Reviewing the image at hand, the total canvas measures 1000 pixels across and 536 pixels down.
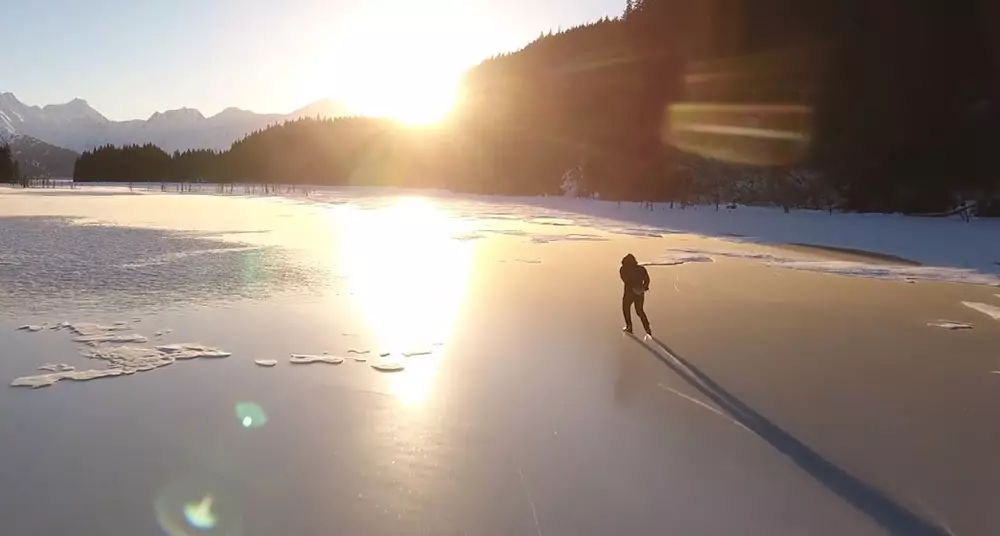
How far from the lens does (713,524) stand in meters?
3.49

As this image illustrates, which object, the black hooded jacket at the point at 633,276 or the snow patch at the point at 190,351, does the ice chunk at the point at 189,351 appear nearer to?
the snow patch at the point at 190,351

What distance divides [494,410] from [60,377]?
3.89 meters

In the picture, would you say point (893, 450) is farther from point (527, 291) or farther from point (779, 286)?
point (779, 286)

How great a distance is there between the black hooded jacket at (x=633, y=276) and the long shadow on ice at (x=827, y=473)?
1962mm

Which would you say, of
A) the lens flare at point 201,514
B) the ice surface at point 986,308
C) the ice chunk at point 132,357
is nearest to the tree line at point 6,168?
the ice chunk at point 132,357

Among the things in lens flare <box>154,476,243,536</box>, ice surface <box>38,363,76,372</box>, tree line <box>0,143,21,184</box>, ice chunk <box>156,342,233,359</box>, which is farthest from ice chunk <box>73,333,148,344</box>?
tree line <box>0,143,21,184</box>

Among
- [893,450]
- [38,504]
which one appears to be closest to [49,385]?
[38,504]

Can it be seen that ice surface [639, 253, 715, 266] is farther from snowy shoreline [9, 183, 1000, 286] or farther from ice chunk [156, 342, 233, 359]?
ice chunk [156, 342, 233, 359]

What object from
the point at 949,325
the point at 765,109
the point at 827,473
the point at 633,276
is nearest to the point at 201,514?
the point at 827,473

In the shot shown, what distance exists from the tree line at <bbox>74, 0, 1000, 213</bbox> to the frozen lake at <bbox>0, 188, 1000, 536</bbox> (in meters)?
24.6

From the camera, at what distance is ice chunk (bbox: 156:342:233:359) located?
662 cm

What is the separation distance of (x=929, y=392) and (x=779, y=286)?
640cm

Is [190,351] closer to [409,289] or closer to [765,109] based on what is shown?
[409,289]

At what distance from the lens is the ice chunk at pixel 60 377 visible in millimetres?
5601
